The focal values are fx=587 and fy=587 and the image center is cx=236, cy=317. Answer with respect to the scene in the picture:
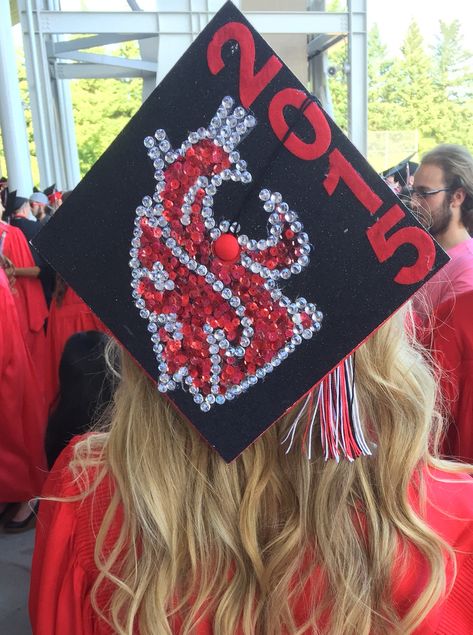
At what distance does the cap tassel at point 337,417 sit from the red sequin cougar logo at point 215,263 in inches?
4.0

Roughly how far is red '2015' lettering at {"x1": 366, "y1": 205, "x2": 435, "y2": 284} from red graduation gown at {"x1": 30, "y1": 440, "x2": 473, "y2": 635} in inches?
13.8

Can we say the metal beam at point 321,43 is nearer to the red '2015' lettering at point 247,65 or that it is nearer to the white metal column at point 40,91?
the white metal column at point 40,91

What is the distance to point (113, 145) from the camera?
2.94 feet

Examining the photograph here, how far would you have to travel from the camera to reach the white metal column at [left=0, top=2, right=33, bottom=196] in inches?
332

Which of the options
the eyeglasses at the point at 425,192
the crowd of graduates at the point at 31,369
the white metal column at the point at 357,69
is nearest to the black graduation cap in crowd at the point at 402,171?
the eyeglasses at the point at 425,192

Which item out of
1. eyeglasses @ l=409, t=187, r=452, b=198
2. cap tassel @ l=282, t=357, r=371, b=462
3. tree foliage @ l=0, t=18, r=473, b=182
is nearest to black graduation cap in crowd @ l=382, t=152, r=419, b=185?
eyeglasses @ l=409, t=187, r=452, b=198

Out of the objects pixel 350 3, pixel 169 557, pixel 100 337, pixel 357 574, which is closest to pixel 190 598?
pixel 169 557

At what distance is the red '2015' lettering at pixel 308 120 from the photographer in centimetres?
83

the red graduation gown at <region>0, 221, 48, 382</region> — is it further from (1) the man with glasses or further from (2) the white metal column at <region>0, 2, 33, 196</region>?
(2) the white metal column at <region>0, 2, 33, 196</region>

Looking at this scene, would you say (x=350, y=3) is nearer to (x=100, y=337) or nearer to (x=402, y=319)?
(x=100, y=337)

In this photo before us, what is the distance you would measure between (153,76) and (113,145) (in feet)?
41.7

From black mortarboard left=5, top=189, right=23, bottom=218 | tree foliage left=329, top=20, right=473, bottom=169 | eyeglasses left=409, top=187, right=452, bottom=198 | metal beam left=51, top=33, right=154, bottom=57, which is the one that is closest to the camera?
eyeglasses left=409, top=187, right=452, bottom=198

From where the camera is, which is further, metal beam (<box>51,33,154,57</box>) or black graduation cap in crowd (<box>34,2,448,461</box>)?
metal beam (<box>51,33,154,57</box>)

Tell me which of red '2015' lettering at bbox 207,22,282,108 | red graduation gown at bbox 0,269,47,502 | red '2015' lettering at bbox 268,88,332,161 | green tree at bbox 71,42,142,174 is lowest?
Result: red graduation gown at bbox 0,269,47,502
